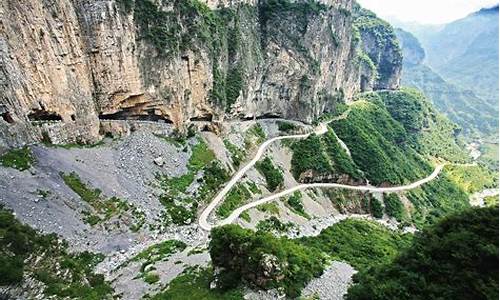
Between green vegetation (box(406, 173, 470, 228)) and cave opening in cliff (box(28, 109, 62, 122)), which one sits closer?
cave opening in cliff (box(28, 109, 62, 122))

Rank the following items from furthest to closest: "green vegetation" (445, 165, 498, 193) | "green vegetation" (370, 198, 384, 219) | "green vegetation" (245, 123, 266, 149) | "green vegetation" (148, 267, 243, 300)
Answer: "green vegetation" (445, 165, 498, 193), "green vegetation" (370, 198, 384, 219), "green vegetation" (245, 123, 266, 149), "green vegetation" (148, 267, 243, 300)

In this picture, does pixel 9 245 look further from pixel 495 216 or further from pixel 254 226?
pixel 495 216

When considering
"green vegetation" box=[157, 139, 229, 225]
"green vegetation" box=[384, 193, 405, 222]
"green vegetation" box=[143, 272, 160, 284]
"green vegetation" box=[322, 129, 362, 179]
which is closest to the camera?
"green vegetation" box=[143, 272, 160, 284]

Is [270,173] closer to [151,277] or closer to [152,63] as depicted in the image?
[152,63]

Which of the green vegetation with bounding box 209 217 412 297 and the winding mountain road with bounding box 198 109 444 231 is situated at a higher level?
the green vegetation with bounding box 209 217 412 297

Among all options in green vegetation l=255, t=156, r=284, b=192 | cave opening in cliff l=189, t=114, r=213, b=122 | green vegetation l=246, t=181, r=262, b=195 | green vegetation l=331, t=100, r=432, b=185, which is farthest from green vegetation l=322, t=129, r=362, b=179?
cave opening in cliff l=189, t=114, r=213, b=122

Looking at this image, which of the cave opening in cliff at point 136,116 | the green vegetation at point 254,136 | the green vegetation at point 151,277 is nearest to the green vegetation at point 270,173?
the green vegetation at point 254,136

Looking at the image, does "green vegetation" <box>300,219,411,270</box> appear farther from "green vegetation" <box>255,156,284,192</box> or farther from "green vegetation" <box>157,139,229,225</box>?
"green vegetation" <box>157,139,229,225</box>
